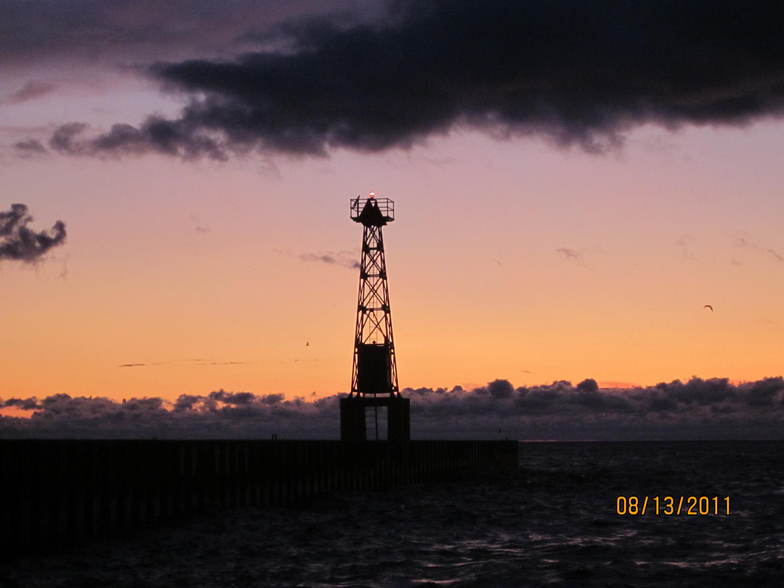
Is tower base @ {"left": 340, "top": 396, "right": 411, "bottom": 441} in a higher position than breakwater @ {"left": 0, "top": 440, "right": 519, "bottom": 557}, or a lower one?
higher

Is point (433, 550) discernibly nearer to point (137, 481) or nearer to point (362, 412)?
point (137, 481)

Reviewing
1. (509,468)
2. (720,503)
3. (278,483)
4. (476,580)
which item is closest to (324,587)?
(476,580)

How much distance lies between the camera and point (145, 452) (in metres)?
27.8

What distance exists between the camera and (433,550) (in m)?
24.8

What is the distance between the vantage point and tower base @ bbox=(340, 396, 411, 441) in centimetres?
5641

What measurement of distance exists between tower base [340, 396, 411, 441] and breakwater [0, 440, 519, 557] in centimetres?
1113
